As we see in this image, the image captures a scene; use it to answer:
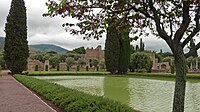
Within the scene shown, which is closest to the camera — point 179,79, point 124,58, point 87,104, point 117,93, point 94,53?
point 179,79

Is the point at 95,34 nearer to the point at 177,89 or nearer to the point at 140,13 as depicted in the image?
the point at 140,13

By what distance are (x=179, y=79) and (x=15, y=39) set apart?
29.4 meters

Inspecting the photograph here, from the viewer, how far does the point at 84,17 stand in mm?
4410

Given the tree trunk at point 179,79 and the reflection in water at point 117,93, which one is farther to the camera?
the reflection in water at point 117,93

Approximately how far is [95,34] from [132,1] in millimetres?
732

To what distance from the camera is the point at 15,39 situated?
3192 centimetres

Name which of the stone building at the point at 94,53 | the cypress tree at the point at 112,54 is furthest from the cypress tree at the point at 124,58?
the stone building at the point at 94,53

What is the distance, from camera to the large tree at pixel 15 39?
32.0 m

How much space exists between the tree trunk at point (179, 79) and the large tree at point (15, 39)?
29.2 m

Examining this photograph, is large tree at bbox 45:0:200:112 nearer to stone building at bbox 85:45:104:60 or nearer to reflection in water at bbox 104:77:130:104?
reflection in water at bbox 104:77:130:104

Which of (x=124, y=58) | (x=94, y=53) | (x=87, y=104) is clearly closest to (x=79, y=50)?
(x=94, y=53)

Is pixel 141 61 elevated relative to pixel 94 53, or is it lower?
lower

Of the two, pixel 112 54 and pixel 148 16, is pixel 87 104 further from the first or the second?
pixel 112 54

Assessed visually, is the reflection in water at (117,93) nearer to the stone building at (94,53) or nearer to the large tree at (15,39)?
the large tree at (15,39)
